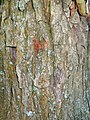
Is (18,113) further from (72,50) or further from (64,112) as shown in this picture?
(72,50)

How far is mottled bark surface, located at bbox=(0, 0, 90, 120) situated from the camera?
129cm

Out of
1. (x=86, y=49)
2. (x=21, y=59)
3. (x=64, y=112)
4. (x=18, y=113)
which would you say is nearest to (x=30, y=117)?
(x=18, y=113)

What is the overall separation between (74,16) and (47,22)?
0.14 metres

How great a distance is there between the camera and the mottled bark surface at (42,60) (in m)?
1.29

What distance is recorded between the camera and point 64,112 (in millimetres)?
1394

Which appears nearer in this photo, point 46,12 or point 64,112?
point 46,12

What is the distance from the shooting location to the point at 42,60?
1.32 m

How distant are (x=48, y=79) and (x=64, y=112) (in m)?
0.20

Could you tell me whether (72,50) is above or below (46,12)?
below

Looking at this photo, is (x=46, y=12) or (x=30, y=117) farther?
(x=30, y=117)

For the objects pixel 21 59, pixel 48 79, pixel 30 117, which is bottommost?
pixel 30 117

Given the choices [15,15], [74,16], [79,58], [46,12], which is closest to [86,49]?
[79,58]

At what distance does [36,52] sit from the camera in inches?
51.8

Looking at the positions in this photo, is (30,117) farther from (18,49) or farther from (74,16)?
(74,16)
